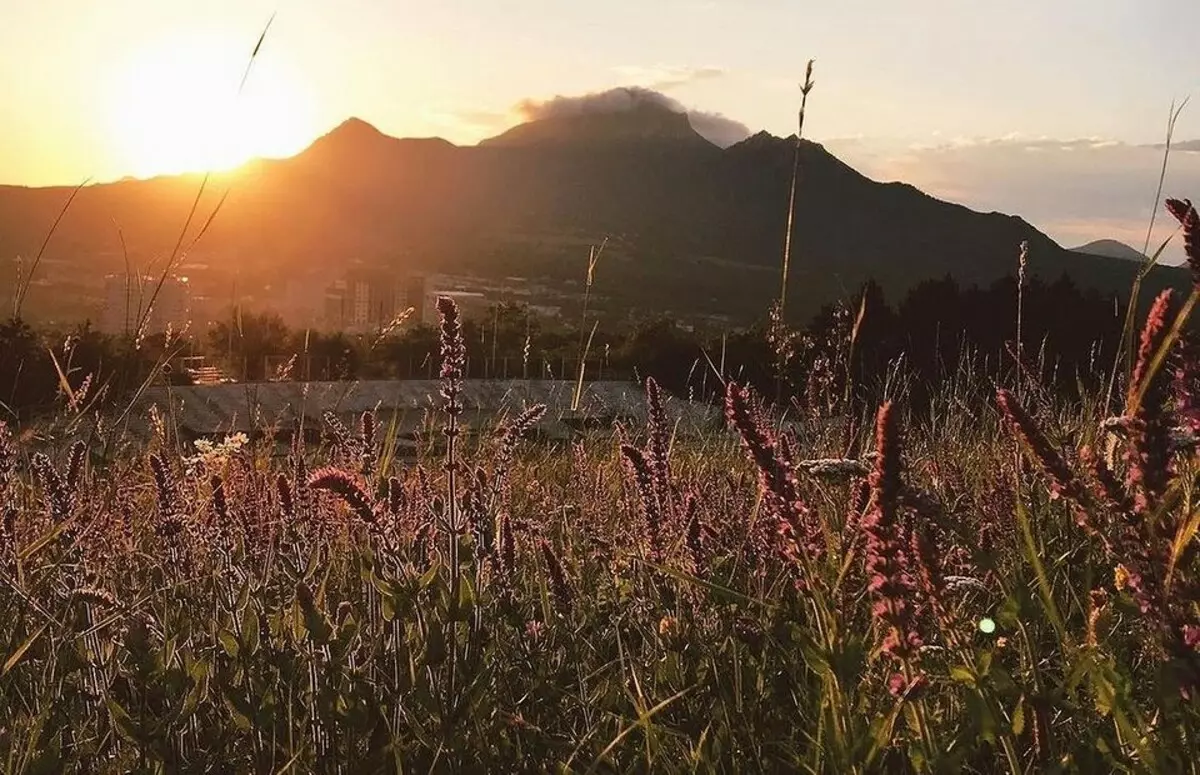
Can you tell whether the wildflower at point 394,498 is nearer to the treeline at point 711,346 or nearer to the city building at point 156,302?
the city building at point 156,302

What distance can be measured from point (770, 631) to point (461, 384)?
88 centimetres

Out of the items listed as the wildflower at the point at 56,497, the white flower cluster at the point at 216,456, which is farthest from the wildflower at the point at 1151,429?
the white flower cluster at the point at 216,456

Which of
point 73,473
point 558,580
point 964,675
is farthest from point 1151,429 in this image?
point 73,473

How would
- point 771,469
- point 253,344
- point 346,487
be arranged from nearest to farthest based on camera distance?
1. point 771,469
2. point 346,487
3. point 253,344

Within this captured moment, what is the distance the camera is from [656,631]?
2305 millimetres

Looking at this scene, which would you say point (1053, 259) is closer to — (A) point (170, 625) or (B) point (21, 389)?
(B) point (21, 389)

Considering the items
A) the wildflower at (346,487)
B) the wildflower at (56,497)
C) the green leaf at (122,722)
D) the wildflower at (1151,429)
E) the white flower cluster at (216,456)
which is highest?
the wildflower at (1151,429)

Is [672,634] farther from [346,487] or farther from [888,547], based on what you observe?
[888,547]

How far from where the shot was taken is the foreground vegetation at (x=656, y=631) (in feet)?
4.46

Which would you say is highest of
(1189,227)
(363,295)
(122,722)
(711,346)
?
(1189,227)

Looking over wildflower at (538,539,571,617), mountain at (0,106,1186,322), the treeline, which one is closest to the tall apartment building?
mountain at (0,106,1186,322)

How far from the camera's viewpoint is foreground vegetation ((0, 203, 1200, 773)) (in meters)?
1.36

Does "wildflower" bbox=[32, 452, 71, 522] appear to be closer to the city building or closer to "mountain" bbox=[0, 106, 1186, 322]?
the city building

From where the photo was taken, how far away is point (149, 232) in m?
106
